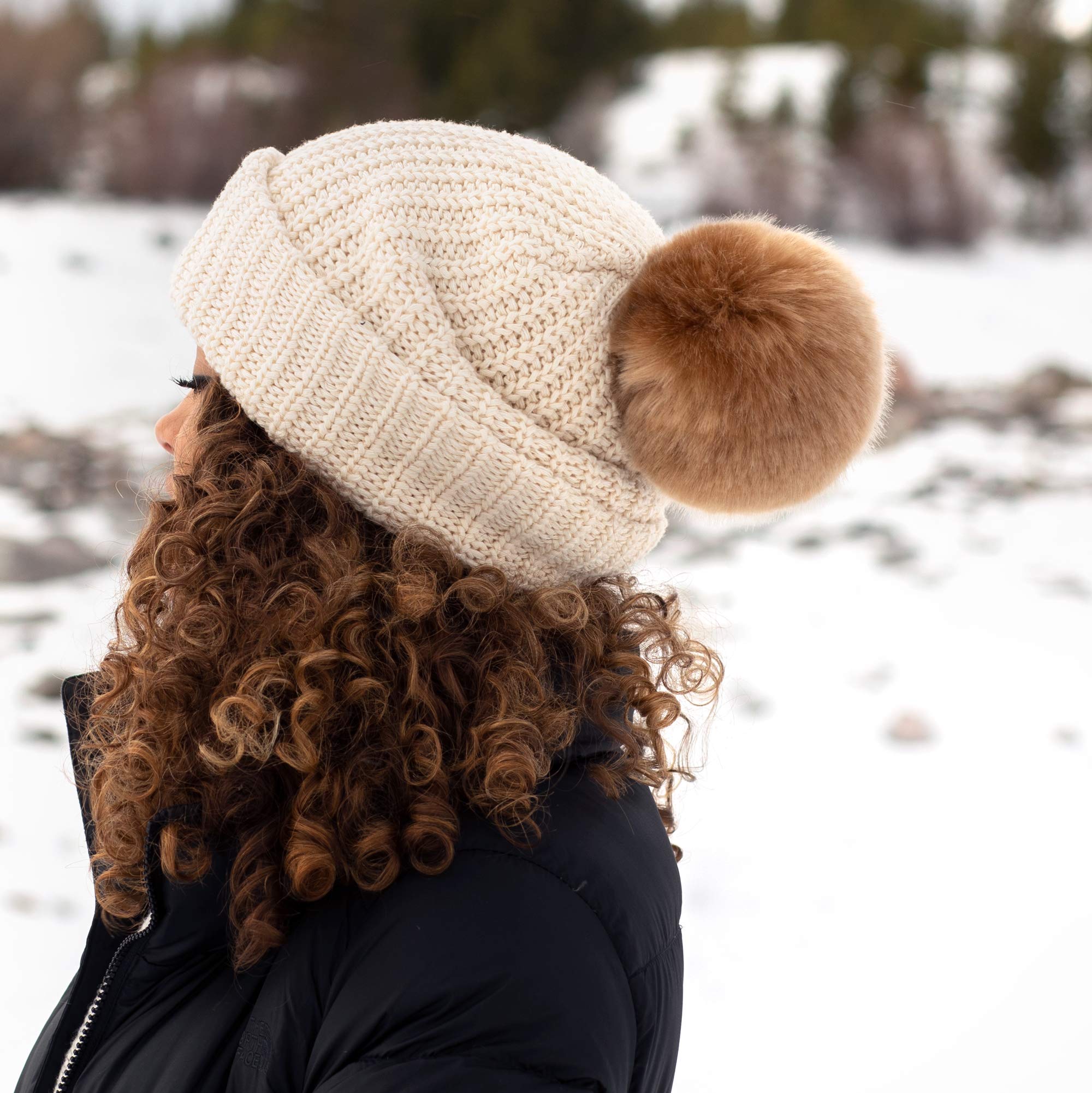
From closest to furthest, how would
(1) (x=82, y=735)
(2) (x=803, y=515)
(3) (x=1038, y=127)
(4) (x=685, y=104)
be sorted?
(1) (x=82, y=735) → (2) (x=803, y=515) → (3) (x=1038, y=127) → (4) (x=685, y=104)

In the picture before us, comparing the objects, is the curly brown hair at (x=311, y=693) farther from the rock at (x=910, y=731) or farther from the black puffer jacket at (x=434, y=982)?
the rock at (x=910, y=731)

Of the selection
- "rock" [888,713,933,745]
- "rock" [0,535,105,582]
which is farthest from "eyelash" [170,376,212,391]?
"rock" [0,535,105,582]

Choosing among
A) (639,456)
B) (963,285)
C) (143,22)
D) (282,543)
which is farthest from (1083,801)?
(143,22)

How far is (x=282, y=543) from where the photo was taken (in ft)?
3.42

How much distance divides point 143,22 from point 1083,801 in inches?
474

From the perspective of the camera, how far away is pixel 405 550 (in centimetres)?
103

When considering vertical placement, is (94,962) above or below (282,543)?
below

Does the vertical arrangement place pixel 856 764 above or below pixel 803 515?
above

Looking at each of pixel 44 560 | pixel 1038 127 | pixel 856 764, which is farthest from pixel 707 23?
pixel 856 764

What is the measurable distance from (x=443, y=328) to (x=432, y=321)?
13mm

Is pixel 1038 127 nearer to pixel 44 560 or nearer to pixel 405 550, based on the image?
pixel 44 560

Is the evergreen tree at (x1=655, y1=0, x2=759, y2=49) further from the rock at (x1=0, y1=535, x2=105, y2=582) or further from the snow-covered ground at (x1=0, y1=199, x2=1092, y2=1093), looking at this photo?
the rock at (x1=0, y1=535, x2=105, y2=582)

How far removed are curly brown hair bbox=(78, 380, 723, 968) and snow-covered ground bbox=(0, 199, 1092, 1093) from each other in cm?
45

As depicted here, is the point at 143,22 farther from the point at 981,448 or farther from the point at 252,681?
the point at 252,681
